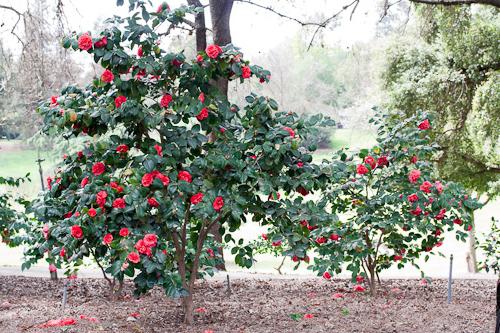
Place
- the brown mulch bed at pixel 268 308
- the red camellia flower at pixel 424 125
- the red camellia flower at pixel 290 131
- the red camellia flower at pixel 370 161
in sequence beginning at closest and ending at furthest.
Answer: the red camellia flower at pixel 290 131
the brown mulch bed at pixel 268 308
the red camellia flower at pixel 370 161
the red camellia flower at pixel 424 125

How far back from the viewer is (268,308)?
173 inches

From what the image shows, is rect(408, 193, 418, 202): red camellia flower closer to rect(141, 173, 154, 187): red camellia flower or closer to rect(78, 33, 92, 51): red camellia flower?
rect(141, 173, 154, 187): red camellia flower

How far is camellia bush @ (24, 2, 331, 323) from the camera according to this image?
3096 millimetres

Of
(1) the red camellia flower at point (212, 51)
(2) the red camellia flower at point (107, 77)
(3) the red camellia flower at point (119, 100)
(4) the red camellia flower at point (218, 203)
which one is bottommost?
(4) the red camellia flower at point (218, 203)

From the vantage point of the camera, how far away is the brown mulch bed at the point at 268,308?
3695 millimetres

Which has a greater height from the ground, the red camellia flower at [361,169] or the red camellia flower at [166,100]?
the red camellia flower at [166,100]

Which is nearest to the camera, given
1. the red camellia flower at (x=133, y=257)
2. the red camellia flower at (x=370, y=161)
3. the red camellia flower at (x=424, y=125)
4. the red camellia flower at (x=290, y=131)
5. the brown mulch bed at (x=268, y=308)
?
the red camellia flower at (x=133, y=257)

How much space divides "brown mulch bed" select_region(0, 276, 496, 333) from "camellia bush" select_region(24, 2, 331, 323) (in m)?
0.63

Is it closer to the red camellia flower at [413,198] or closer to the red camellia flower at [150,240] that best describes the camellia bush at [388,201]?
the red camellia flower at [413,198]

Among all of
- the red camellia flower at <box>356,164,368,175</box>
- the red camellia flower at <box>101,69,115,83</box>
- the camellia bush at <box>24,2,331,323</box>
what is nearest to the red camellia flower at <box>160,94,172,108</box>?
the camellia bush at <box>24,2,331,323</box>

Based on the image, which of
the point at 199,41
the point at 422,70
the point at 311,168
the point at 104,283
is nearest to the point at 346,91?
the point at 422,70

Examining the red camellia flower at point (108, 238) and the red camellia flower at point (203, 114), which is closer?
the red camellia flower at point (108, 238)

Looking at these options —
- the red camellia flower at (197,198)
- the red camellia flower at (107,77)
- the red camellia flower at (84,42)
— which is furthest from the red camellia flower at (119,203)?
the red camellia flower at (84,42)

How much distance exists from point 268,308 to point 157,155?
172 centimetres
